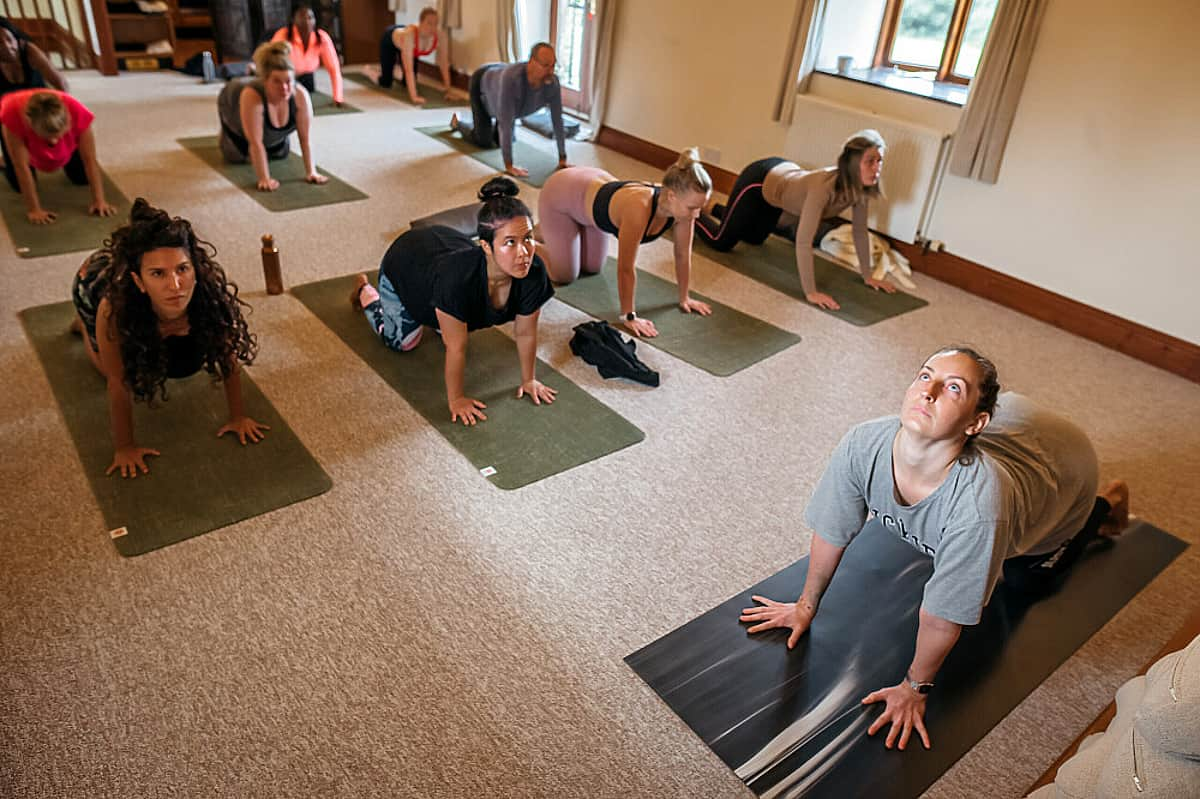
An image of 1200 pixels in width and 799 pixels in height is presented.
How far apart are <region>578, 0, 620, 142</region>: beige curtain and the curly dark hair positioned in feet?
13.4

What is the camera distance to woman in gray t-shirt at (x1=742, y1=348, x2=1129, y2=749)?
1.49m

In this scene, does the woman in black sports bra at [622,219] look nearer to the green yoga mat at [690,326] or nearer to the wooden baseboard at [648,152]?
the green yoga mat at [690,326]

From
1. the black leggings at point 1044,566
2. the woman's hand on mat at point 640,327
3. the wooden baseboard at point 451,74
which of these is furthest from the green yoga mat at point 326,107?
the black leggings at point 1044,566

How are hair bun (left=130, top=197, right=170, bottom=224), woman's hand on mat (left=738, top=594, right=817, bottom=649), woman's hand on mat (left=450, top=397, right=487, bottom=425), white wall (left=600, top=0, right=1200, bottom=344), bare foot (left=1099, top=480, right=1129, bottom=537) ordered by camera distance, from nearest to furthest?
woman's hand on mat (left=738, top=594, right=817, bottom=649), hair bun (left=130, top=197, right=170, bottom=224), bare foot (left=1099, top=480, right=1129, bottom=537), woman's hand on mat (left=450, top=397, right=487, bottom=425), white wall (left=600, top=0, right=1200, bottom=344)

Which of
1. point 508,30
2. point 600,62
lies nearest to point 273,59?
point 600,62

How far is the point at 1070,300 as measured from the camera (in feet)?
12.6

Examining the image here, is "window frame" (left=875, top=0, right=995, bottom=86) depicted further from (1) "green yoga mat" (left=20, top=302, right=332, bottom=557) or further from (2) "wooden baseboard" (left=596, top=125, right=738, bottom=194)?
(1) "green yoga mat" (left=20, top=302, right=332, bottom=557)

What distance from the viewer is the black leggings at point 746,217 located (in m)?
4.15

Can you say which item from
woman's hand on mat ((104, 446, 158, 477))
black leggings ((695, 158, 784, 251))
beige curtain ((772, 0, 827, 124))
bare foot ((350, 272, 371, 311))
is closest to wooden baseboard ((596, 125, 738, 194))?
beige curtain ((772, 0, 827, 124))

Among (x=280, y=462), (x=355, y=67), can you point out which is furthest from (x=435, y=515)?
(x=355, y=67)

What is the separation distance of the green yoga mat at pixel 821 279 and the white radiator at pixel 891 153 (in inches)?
15.4

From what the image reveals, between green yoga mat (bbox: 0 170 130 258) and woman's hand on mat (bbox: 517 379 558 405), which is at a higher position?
green yoga mat (bbox: 0 170 130 258)

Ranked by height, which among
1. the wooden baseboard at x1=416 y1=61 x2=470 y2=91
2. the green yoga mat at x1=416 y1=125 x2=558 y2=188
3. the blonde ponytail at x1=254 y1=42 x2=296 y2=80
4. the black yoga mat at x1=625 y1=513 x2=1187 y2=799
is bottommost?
the black yoga mat at x1=625 y1=513 x2=1187 y2=799

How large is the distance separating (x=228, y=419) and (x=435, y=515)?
85 cm
